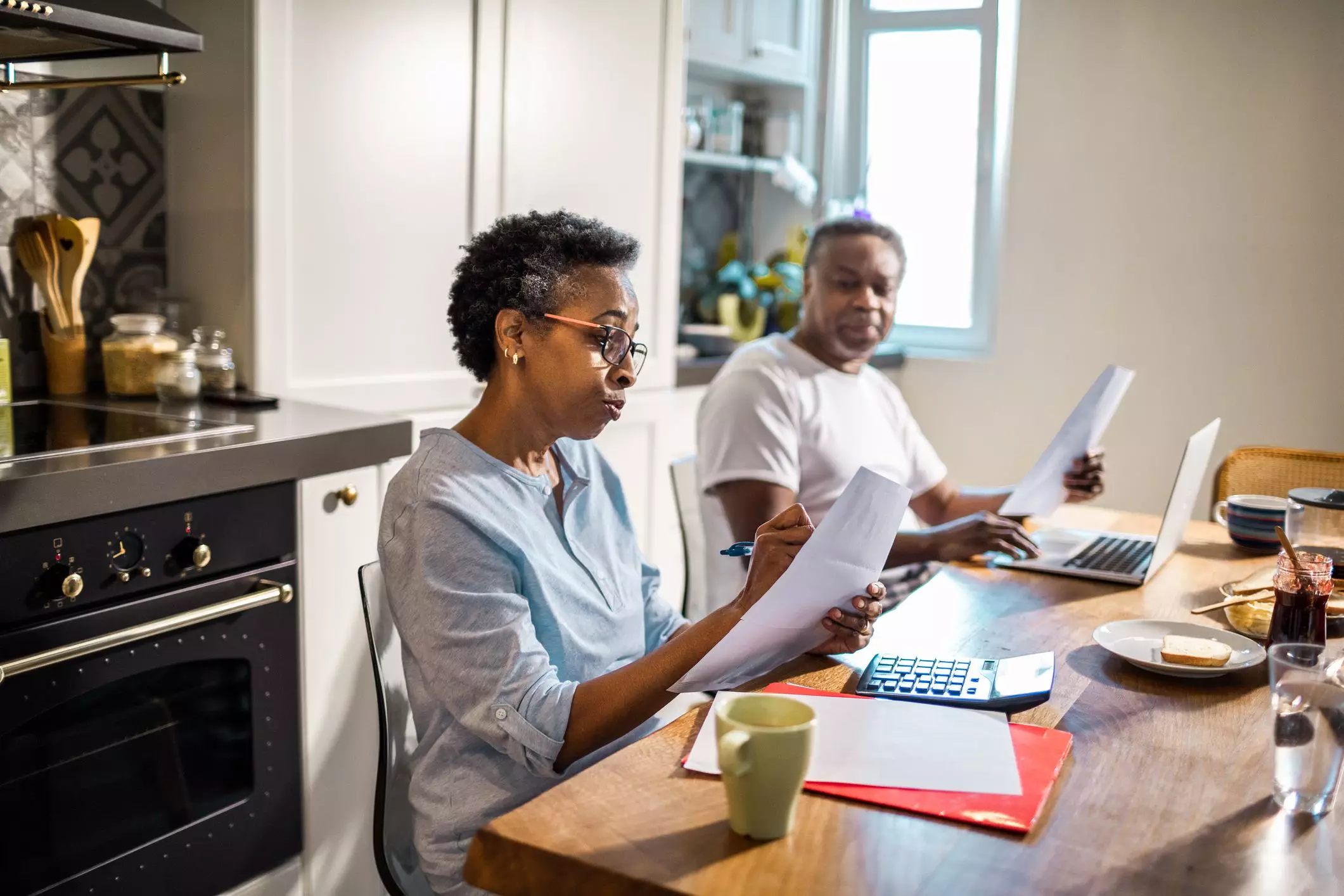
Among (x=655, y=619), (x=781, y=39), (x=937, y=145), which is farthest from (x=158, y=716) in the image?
(x=937, y=145)

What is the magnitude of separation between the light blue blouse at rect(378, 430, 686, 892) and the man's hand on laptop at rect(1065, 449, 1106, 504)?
103 centimetres

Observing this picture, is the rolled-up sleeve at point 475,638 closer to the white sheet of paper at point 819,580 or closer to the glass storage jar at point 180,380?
the white sheet of paper at point 819,580

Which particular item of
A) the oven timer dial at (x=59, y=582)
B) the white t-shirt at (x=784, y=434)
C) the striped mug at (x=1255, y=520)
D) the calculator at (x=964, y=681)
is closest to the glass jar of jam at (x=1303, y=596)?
the calculator at (x=964, y=681)

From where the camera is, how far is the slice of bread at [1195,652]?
1.31 meters

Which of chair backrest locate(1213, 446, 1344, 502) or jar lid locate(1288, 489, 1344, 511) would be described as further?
chair backrest locate(1213, 446, 1344, 502)

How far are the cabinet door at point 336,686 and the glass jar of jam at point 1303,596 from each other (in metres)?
1.23

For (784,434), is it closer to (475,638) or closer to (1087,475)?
(1087,475)

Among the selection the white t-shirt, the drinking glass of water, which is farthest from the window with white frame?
the drinking glass of water

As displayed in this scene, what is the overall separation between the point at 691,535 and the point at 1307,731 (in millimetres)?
1305

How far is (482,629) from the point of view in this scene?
119 cm

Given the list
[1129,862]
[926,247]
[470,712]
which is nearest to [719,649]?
[470,712]

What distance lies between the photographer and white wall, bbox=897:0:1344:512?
341 cm

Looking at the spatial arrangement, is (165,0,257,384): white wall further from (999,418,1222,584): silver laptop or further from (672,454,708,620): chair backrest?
(999,418,1222,584): silver laptop

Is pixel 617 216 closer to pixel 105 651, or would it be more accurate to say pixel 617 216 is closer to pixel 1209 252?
pixel 105 651
